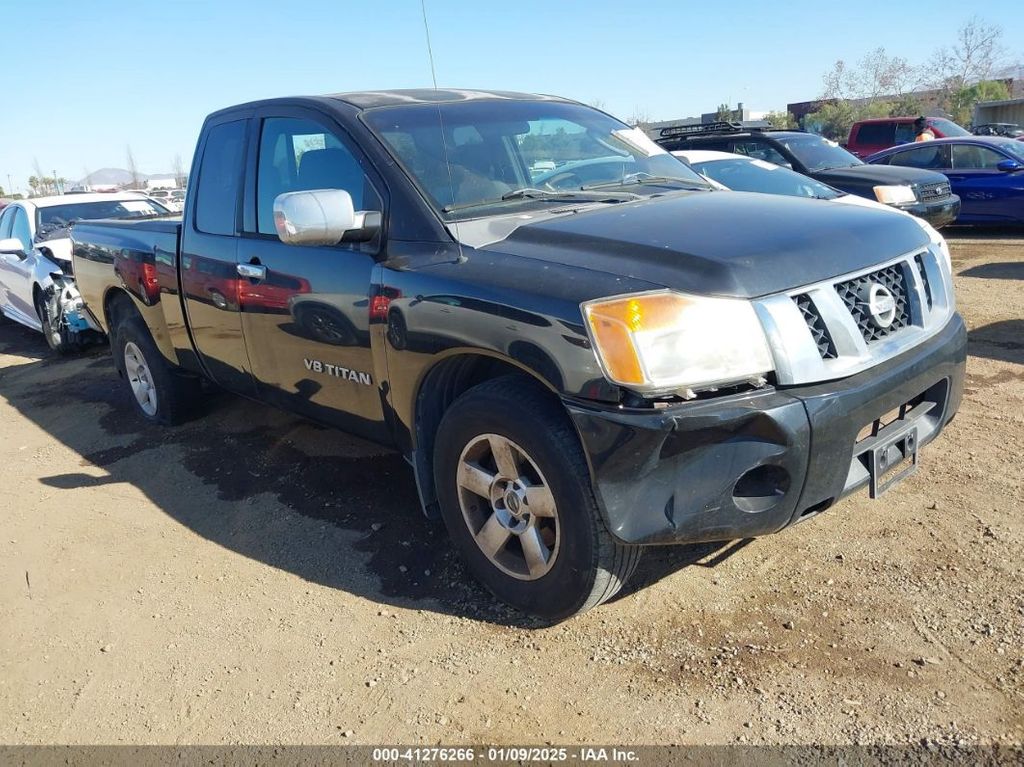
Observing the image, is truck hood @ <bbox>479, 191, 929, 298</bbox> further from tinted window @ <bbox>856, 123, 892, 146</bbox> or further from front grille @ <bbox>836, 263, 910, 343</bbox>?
tinted window @ <bbox>856, 123, 892, 146</bbox>

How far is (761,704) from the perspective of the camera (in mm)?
2459

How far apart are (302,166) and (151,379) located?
2396 millimetres

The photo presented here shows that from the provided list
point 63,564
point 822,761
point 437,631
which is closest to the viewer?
point 822,761

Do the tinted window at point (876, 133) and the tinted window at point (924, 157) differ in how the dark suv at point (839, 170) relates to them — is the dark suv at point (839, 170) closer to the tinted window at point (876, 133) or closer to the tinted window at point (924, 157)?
the tinted window at point (924, 157)

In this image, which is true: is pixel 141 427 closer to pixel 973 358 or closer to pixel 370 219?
pixel 370 219

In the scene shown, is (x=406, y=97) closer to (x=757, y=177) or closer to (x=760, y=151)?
(x=757, y=177)

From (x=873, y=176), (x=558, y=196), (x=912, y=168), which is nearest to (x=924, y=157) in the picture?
(x=912, y=168)

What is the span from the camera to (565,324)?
2473 mm

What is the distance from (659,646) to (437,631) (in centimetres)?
80

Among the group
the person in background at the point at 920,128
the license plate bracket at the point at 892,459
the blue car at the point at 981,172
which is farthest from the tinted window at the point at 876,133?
the license plate bracket at the point at 892,459

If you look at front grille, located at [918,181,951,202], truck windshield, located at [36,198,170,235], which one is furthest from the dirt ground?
front grille, located at [918,181,951,202]

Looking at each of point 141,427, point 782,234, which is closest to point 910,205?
point 782,234

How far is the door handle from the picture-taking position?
3838mm

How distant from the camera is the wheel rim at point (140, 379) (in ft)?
18.1
